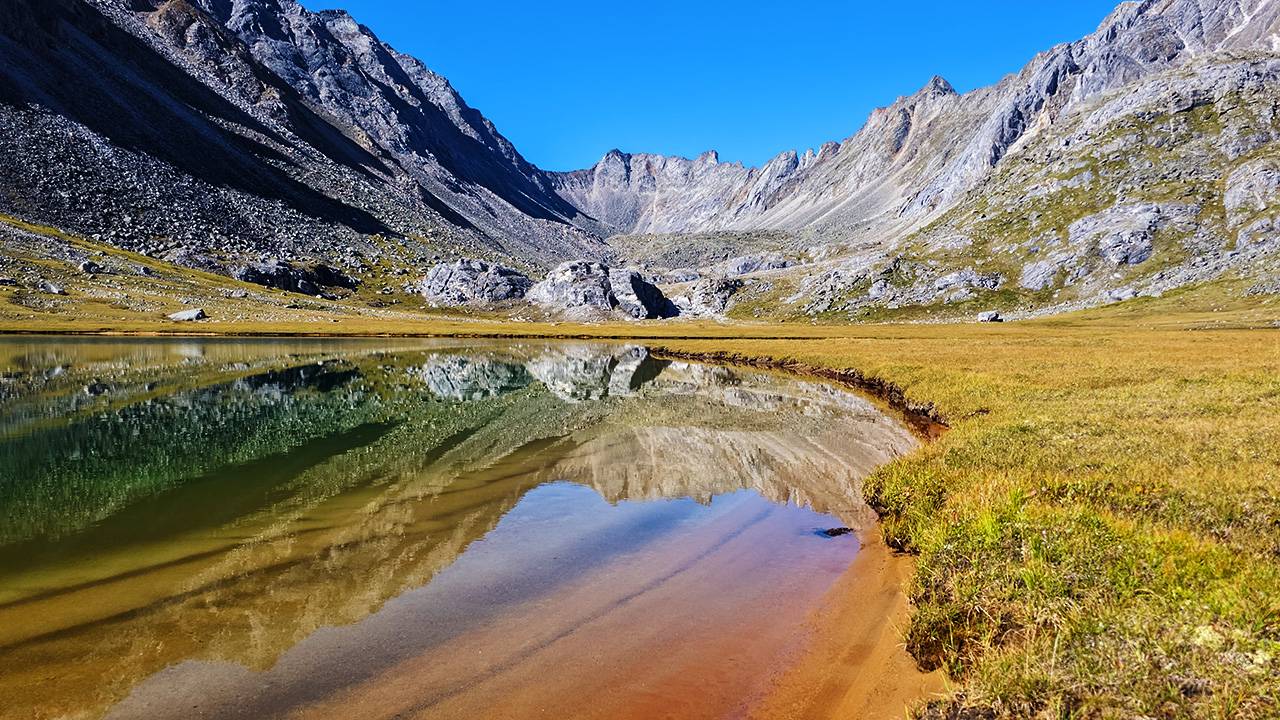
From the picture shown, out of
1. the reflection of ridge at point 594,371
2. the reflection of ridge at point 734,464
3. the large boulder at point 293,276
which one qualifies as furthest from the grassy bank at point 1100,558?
the large boulder at point 293,276

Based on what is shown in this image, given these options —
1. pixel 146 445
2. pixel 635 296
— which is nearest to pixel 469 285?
pixel 635 296

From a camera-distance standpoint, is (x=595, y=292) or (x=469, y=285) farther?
(x=469, y=285)

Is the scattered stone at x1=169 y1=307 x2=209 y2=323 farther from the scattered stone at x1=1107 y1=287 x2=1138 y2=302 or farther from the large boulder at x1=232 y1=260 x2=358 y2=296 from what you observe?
the scattered stone at x1=1107 y1=287 x2=1138 y2=302

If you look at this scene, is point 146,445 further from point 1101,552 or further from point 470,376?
point 1101,552

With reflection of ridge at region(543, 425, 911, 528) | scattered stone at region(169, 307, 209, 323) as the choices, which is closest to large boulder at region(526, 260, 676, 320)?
scattered stone at region(169, 307, 209, 323)

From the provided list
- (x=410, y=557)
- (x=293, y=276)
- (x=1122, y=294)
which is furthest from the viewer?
(x=293, y=276)

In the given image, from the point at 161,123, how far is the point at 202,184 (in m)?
25.1

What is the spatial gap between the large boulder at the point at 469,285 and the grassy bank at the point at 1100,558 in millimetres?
170516

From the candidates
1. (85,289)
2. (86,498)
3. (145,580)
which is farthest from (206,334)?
(145,580)

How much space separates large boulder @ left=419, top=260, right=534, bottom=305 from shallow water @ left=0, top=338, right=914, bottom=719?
150 m

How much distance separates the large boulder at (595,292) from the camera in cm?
17750

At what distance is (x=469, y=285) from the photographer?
182 metres

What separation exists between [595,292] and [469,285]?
36102 mm

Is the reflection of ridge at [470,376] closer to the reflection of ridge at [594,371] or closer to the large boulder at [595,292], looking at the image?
the reflection of ridge at [594,371]
